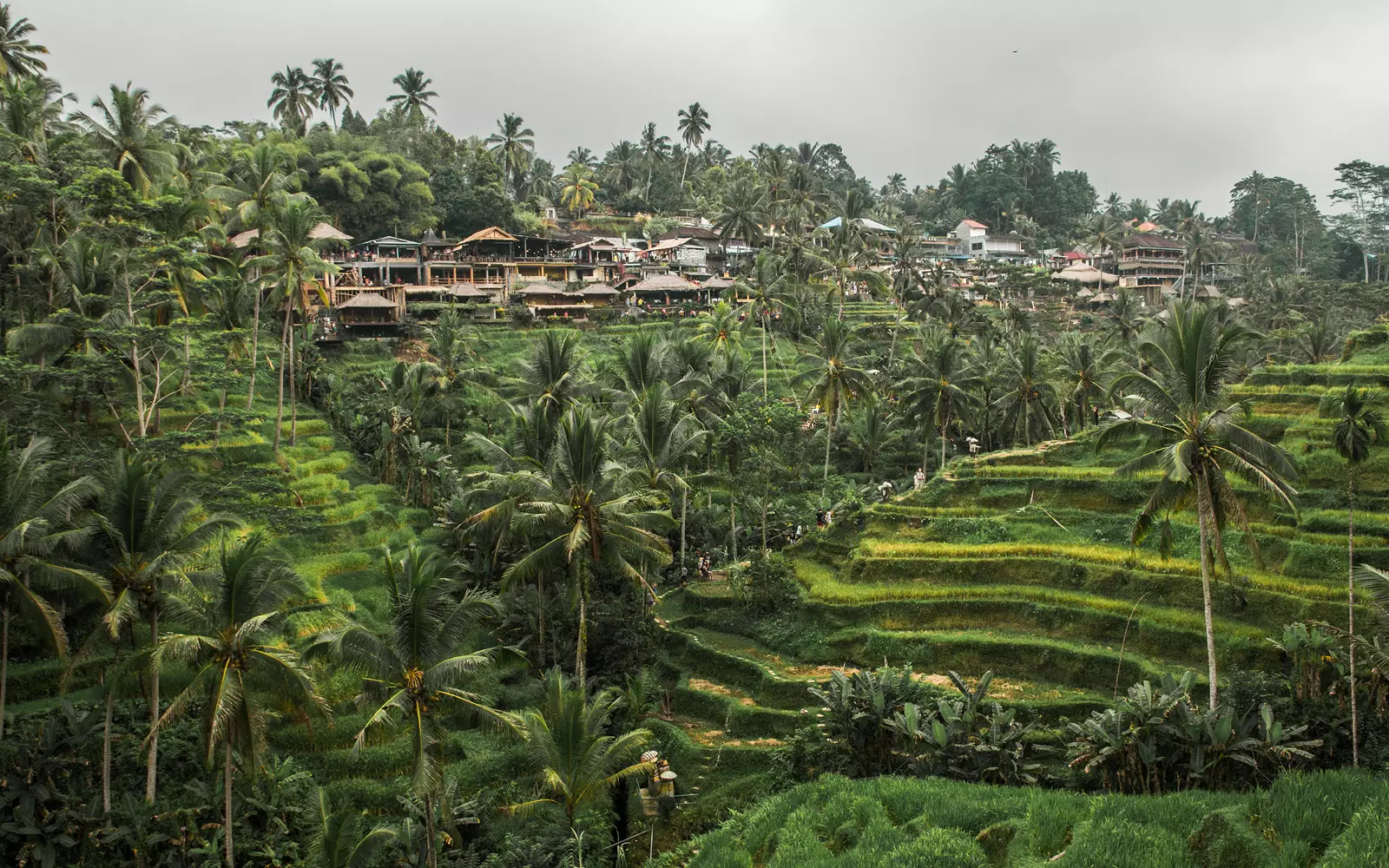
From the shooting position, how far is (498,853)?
24156 millimetres

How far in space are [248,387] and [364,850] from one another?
29.7 metres

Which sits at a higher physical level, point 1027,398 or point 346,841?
point 1027,398

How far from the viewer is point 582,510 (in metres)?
27.6

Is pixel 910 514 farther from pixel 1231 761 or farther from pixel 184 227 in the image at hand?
pixel 184 227

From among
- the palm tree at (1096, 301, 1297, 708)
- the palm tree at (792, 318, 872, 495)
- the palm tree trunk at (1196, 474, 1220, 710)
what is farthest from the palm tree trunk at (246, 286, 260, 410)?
the palm tree trunk at (1196, 474, 1220, 710)

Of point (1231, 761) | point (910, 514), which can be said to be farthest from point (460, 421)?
point (1231, 761)

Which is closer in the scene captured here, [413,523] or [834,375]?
[413,523]

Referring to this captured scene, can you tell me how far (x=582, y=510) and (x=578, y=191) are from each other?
79444 millimetres

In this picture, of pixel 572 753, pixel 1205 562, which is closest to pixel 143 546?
pixel 572 753

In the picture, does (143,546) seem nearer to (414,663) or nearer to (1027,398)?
(414,663)

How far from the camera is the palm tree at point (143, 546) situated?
2231 cm

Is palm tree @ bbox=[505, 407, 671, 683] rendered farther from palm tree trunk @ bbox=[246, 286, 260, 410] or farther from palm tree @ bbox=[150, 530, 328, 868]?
palm tree trunk @ bbox=[246, 286, 260, 410]

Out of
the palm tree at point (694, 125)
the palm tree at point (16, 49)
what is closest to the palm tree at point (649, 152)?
the palm tree at point (694, 125)

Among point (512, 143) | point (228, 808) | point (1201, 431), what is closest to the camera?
point (228, 808)
